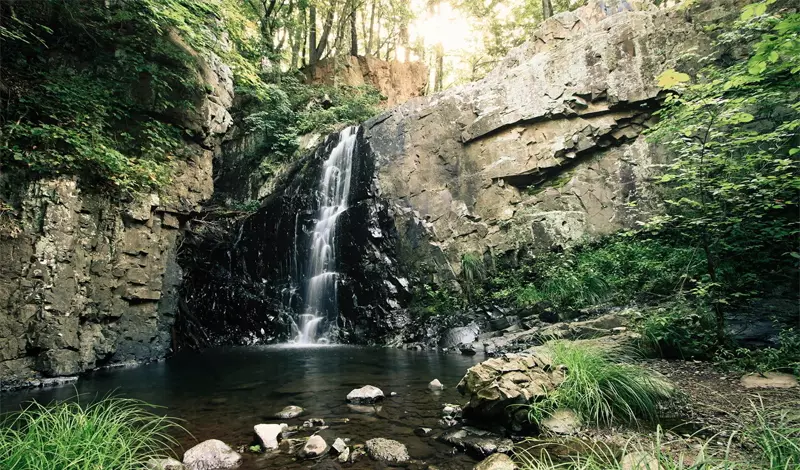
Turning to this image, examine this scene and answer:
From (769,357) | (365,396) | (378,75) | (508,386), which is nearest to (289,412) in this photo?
(365,396)

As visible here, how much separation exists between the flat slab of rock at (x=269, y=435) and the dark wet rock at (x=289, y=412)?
545 millimetres

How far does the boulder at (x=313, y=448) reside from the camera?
11.8 feet

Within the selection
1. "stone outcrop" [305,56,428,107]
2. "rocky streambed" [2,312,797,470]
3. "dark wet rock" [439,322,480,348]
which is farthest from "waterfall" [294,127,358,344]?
"stone outcrop" [305,56,428,107]

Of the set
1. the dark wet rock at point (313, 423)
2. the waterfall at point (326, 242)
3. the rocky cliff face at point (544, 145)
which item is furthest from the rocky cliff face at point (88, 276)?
the rocky cliff face at point (544, 145)

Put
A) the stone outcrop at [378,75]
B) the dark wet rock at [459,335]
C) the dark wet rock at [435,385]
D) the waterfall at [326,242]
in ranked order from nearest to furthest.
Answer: the dark wet rock at [435,385] < the dark wet rock at [459,335] < the waterfall at [326,242] < the stone outcrop at [378,75]

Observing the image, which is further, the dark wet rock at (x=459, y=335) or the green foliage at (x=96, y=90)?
the dark wet rock at (x=459, y=335)

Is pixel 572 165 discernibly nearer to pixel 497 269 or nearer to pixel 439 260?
pixel 497 269

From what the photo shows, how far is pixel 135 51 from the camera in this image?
996 centimetres

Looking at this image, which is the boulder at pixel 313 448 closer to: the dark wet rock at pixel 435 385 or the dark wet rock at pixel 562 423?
the dark wet rock at pixel 562 423

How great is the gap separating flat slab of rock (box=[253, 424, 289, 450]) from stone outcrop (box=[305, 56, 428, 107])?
17810mm

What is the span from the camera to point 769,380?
13.6 ft

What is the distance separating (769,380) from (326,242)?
10388 mm

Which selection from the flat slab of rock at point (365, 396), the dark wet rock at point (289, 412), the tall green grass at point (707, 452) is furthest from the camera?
the flat slab of rock at point (365, 396)

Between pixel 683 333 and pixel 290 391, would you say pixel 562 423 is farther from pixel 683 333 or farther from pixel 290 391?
pixel 290 391
